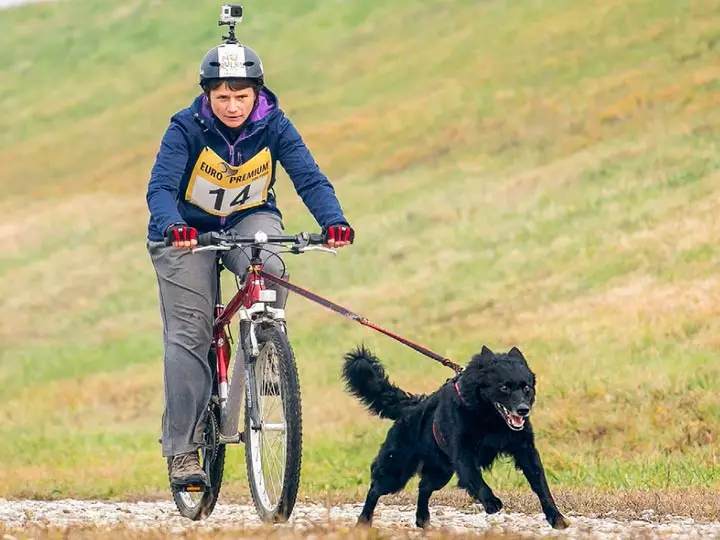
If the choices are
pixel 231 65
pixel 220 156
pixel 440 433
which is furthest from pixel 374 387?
pixel 231 65

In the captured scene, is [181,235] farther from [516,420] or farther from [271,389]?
[516,420]

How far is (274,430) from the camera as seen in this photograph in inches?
323

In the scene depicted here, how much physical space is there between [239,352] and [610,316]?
42.4 ft

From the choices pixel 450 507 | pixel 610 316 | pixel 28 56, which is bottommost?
pixel 450 507

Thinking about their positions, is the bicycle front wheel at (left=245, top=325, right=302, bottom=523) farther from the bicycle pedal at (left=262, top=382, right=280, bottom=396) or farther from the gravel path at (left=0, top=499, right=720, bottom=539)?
the gravel path at (left=0, top=499, right=720, bottom=539)

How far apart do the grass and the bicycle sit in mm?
3255

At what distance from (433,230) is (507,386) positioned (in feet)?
74.7

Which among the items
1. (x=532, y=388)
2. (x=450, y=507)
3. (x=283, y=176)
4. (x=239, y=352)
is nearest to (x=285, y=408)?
(x=239, y=352)

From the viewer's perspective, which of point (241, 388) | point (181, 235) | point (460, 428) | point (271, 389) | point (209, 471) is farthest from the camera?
point (209, 471)

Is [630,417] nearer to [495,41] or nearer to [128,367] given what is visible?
[128,367]

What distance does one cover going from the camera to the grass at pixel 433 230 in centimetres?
1619

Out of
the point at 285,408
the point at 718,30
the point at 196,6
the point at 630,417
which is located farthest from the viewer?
the point at 196,6

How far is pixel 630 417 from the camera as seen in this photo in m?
15.4

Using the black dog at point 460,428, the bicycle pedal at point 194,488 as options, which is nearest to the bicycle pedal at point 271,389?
the bicycle pedal at point 194,488
